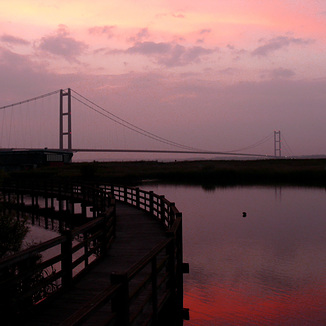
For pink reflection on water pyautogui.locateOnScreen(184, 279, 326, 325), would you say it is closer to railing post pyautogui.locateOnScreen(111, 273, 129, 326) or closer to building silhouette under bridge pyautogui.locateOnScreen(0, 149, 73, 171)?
railing post pyautogui.locateOnScreen(111, 273, 129, 326)

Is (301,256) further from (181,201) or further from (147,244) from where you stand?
(181,201)

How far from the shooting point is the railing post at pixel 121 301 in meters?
4.74

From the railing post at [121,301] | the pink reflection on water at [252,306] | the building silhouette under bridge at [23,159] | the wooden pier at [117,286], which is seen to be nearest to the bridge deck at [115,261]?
the wooden pier at [117,286]

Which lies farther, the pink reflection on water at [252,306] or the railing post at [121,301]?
the pink reflection on water at [252,306]

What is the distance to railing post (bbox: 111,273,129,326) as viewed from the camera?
474 centimetres

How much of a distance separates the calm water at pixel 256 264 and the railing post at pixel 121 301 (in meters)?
6.20

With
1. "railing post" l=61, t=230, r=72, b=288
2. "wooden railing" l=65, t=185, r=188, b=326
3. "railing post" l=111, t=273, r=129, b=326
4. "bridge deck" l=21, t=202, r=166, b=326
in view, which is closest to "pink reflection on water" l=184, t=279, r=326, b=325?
"wooden railing" l=65, t=185, r=188, b=326

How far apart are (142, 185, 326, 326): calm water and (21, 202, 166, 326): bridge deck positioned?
7.78 feet

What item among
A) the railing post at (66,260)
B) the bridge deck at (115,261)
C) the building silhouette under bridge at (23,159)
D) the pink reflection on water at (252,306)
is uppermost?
the building silhouette under bridge at (23,159)

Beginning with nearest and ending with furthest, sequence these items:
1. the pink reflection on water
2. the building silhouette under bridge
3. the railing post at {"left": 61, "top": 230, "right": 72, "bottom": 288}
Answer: the railing post at {"left": 61, "top": 230, "right": 72, "bottom": 288}
the pink reflection on water
the building silhouette under bridge

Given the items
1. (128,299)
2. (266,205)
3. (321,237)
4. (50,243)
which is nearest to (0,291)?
(50,243)

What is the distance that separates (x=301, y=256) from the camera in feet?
57.8

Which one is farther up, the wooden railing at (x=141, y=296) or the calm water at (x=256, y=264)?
the wooden railing at (x=141, y=296)

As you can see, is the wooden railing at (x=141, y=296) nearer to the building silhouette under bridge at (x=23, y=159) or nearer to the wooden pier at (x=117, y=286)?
the wooden pier at (x=117, y=286)
